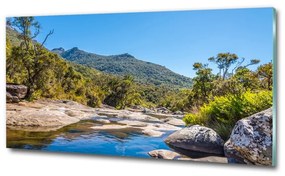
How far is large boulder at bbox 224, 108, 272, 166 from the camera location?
3.77 m

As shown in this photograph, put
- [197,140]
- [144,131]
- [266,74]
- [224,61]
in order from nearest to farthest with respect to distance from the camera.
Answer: [266,74] < [224,61] < [197,140] < [144,131]

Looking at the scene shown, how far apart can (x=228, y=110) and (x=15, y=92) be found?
Result: 7.40 feet

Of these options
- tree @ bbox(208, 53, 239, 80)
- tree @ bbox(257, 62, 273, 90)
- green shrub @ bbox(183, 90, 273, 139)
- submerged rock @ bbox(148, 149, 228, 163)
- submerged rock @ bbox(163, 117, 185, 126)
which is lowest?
submerged rock @ bbox(148, 149, 228, 163)

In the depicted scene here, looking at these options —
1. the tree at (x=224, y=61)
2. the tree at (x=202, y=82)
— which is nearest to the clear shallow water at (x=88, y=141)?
the tree at (x=202, y=82)

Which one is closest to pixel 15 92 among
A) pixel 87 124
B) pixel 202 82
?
pixel 87 124

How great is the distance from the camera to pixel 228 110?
4094 mm

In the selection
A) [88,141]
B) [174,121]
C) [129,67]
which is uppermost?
[129,67]

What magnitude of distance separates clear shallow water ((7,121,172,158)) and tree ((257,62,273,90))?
107cm

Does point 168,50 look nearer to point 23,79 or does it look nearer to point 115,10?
point 115,10

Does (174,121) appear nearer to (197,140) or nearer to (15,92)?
(197,140)

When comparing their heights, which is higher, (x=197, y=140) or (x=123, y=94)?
(x=123, y=94)

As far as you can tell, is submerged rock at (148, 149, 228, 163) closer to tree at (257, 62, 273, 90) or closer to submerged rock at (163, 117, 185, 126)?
submerged rock at (163, 117, 185, 126)

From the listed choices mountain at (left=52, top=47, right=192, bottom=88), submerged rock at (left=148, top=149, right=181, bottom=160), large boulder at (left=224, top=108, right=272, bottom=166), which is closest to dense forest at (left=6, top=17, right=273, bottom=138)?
mountain at (left=52, top=47, right=192, bottom=88)
